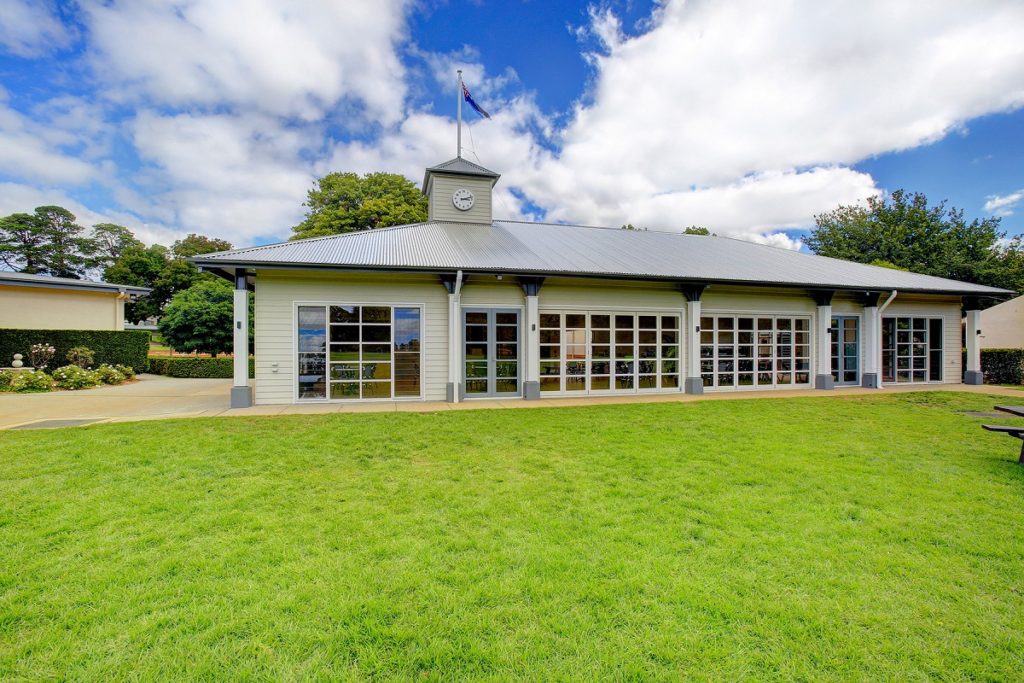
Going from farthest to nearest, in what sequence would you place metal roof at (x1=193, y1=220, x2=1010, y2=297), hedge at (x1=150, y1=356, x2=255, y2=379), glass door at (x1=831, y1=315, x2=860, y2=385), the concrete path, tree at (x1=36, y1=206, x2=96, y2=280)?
tree at (x1=36, y1=206, x2=96, y2=280) < hedge at (x1=150, y1=356, x2=255, y2=379) < glass door at (x1=831, y1=315, x2=860, y2=385) < metal roof at (x1=193, y1=220, x2=1010, y2=297) < the concrete path

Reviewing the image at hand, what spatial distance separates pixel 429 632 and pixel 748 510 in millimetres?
2882

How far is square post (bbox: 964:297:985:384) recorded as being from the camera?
13.8m

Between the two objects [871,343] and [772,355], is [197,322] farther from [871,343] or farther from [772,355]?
[871,343]

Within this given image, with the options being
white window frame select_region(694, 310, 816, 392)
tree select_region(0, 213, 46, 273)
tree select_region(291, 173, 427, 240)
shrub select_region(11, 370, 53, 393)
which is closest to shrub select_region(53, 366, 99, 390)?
shrub select_region(11, 370, 53, 393)

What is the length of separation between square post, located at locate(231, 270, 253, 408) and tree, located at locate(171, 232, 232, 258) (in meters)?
34.0

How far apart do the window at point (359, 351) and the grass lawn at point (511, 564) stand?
446 cm

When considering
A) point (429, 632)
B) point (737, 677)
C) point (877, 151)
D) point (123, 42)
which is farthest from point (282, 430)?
point (877, 151)

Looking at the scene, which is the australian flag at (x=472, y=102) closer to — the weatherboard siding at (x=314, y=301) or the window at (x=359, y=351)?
the weatherboard siding at (x=314, y=301)

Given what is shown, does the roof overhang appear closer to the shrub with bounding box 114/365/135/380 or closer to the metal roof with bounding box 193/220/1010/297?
the metal roof with bounding box 193/220/1010/297

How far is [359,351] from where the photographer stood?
33.2 feet

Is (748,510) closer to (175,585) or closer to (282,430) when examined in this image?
(175,585)

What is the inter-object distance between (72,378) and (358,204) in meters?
16.8

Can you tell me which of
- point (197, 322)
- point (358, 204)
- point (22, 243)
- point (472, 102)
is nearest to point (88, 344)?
point (197, 322)

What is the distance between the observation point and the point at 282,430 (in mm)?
6930
